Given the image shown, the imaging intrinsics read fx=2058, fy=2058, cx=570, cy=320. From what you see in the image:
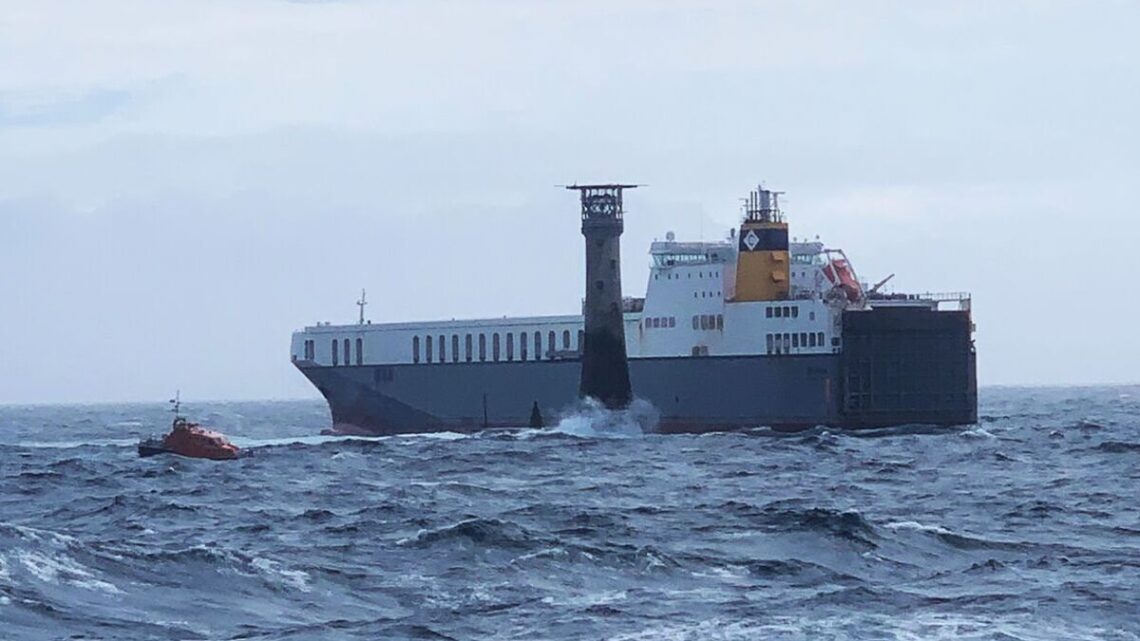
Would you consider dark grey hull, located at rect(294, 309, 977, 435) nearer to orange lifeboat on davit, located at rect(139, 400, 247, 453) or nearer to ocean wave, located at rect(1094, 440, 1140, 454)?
ocean wave, located at rect(1094, 440, 1140, 454)

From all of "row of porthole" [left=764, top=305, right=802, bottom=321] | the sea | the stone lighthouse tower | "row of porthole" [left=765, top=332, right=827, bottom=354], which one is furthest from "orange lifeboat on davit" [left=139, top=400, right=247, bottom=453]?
"row of porthole" [left=764, top=305, right=802, bottom=321]

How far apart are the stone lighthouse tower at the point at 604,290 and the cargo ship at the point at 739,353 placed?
3147mm

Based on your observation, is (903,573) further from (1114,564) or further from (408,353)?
(408,353)

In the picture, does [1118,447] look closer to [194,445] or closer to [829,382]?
[829,382]

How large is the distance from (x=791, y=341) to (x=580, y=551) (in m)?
48.8

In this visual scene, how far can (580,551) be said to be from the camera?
3750 cm

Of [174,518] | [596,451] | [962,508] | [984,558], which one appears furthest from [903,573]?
[596,451]

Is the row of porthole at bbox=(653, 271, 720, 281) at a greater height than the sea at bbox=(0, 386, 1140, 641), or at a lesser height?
greater

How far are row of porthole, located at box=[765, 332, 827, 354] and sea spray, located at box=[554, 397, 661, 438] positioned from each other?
6126 mm

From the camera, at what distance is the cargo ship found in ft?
275

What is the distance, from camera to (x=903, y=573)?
35.8 m

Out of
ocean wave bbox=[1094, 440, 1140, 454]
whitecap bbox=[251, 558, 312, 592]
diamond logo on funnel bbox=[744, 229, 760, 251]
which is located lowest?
whitecap bbox=[251, 558, 312, 592]

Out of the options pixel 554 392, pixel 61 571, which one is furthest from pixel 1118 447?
pixel 61 571

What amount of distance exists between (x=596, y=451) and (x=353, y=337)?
107 ft
